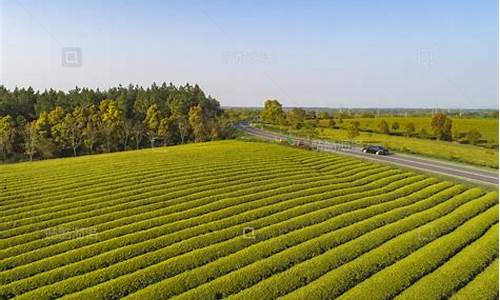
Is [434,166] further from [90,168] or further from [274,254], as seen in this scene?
[90,168]

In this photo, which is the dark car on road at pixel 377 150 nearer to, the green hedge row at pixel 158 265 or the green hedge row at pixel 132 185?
the green hedge row at pixel 132 185

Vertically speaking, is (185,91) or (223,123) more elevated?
(185,91)

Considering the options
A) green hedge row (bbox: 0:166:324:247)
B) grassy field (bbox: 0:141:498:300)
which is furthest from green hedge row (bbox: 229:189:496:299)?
green hedge row (bbox: 0:166:324:247)

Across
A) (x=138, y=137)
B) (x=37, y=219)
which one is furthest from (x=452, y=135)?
(x=37, y=219)

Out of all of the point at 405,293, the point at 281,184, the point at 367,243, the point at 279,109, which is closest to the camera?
the point at 405,293

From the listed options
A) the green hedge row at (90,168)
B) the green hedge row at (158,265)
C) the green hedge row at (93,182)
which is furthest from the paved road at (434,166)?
the green hedge row at (158,265)

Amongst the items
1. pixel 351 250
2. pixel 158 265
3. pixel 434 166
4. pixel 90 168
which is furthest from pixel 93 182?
pixel 434 166

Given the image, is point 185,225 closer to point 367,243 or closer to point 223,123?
point 367,243
